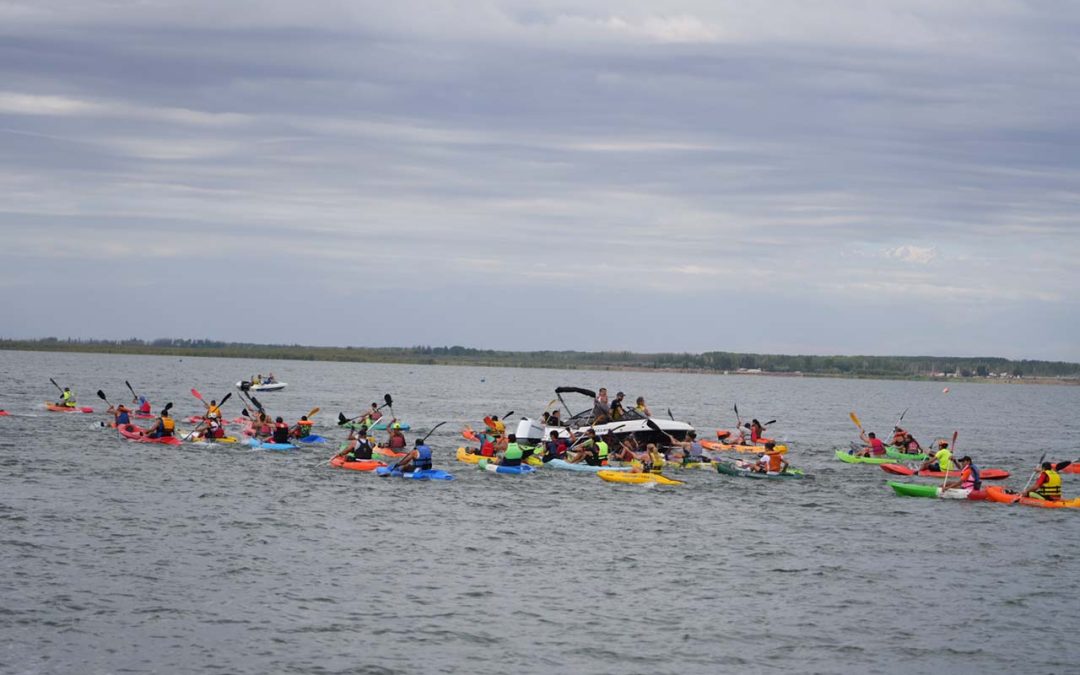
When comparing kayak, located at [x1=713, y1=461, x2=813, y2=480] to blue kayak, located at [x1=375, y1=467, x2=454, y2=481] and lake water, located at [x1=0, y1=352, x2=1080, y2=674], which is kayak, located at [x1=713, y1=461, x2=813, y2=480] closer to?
lake water, located at [x1=0, y1=352, x2=1080, y2=674]

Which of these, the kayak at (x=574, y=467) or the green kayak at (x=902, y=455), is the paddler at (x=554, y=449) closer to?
the kayak at (x=574, y=467)

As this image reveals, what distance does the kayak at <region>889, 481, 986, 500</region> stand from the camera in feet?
137

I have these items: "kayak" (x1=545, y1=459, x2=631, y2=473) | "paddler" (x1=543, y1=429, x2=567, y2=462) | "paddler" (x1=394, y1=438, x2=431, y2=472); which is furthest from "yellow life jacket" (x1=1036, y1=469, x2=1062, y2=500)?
"paddler" (x1=394, y1=438, x2=431, y2=472)

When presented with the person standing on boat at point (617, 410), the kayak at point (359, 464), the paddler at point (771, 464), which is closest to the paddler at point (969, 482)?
the paddler at point (771, 464)

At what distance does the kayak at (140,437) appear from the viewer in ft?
171

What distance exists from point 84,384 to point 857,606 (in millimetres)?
102268

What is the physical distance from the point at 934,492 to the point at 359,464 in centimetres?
2143

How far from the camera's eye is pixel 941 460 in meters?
46.5

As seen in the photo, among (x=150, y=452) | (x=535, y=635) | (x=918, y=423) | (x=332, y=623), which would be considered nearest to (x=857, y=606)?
(x=535, y=635)

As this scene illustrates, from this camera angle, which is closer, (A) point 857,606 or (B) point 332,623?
(B) point 332,623

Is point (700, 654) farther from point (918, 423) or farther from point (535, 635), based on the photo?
point (918, 423)

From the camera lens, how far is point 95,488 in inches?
1475

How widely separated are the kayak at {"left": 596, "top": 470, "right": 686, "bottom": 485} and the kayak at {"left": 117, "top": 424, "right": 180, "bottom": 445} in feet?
68.5

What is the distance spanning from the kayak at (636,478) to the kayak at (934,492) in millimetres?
8123
